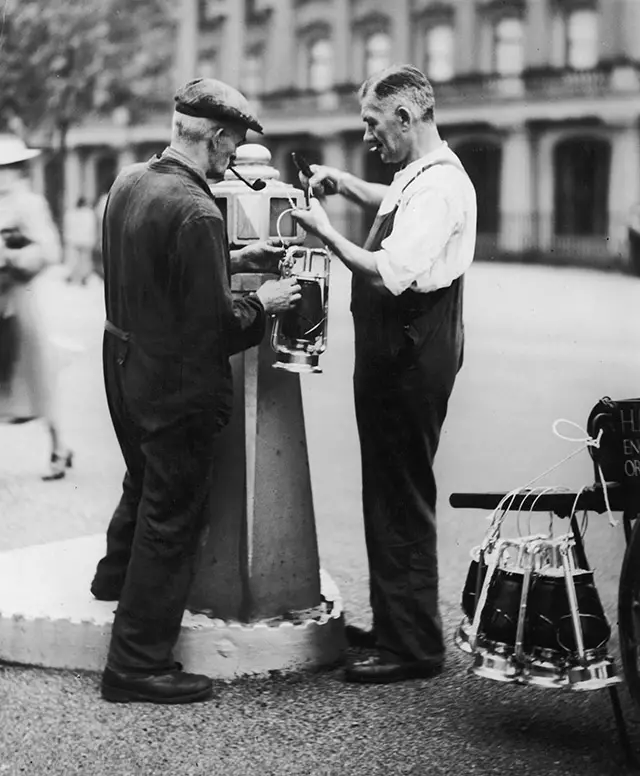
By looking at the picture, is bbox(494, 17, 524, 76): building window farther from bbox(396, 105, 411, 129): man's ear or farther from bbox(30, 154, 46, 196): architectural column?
bbox(30, 154, 46, 196): architectural column

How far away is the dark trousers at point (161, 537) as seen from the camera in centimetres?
363

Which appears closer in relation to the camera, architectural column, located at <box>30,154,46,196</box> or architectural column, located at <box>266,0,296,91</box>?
architectural column, located at <box>266,0,296,91</box>

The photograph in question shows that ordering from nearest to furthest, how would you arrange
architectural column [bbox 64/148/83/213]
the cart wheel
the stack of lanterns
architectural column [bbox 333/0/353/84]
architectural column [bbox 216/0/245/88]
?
the cart wheel < the stack of lanterns < architectural column [bbox 333/0/353/84] < architectural column [bbox 216/0/245/88] < architectural column [bbox 64/148/83/213]

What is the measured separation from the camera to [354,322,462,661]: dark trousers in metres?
3.75

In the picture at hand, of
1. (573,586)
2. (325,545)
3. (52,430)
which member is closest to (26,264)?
(52,430)

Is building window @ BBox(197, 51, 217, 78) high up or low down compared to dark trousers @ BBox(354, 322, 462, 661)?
up

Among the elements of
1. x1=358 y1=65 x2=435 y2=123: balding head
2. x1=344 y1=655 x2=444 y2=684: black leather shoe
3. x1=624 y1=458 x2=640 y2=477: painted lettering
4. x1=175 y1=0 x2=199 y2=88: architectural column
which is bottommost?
x1=344 y1=655 x2=444 y2=684: black leather shoe

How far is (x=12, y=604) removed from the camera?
4039 millimetres

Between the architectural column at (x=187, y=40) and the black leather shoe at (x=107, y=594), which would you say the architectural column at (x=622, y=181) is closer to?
the architectural column at (x=187, y=40)

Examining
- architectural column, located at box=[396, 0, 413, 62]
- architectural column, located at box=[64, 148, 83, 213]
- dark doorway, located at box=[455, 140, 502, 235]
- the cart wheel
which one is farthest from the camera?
architectural column, located at box=[64, 148, 83, 213]

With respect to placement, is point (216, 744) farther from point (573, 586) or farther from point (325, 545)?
point (325, 545)

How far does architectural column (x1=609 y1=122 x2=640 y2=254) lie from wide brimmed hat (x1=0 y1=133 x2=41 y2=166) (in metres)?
2.17

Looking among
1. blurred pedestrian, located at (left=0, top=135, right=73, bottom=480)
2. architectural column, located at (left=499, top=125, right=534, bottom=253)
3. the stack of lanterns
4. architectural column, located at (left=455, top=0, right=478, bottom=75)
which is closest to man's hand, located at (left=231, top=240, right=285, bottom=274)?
architectural column, located at (left=499, top=125, right=534, bottom=253)

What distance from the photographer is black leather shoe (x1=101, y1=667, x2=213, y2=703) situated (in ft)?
11.9
